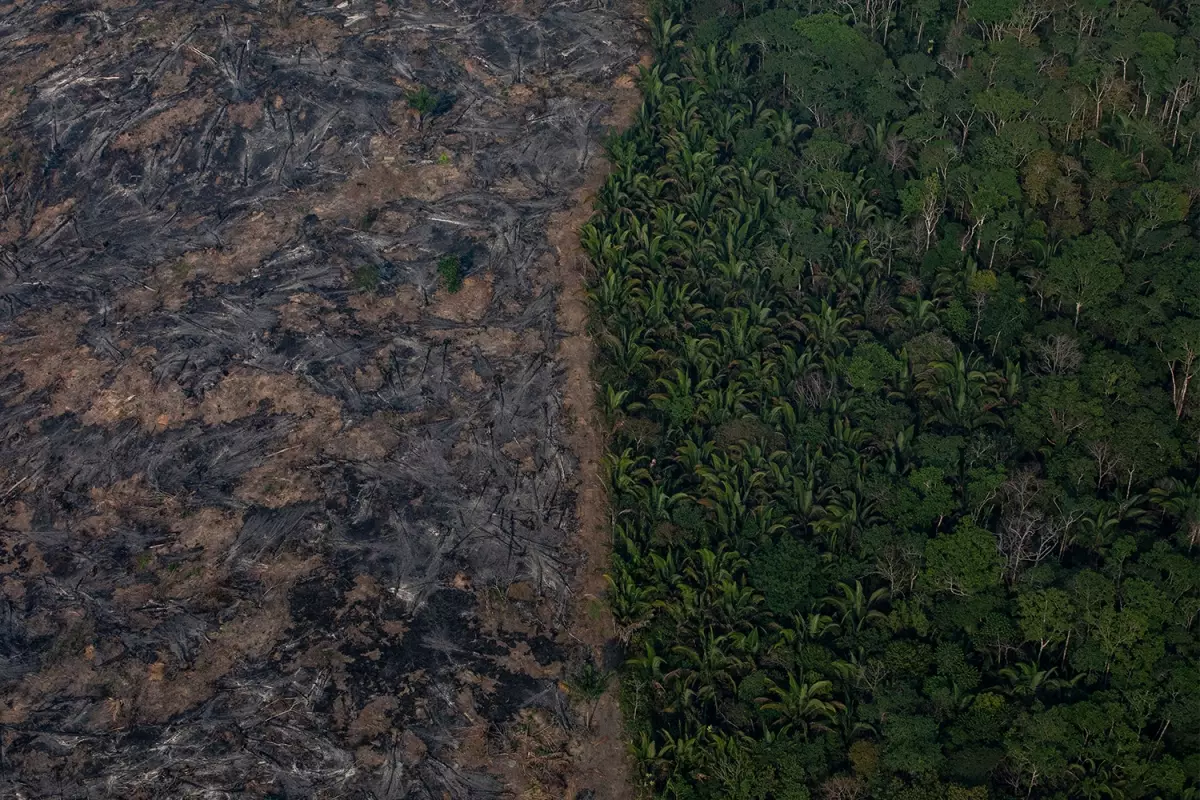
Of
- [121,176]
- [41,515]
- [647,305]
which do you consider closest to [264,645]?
[41,515]

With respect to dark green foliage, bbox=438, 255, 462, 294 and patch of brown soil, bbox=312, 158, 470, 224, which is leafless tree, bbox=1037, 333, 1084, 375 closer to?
dark green foliage, bbox=438, 255, 462, 294

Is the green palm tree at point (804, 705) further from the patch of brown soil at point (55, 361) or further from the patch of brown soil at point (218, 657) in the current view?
the patch of brown soil at point (55, 361)

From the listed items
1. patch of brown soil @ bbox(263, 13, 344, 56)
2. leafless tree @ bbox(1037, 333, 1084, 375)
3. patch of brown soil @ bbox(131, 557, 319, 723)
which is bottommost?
patch of brown soil @ bbox(131, 557, 319, 723)

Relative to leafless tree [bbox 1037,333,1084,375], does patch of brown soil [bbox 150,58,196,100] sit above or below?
below

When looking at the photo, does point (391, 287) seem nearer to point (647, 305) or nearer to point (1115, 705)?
point (647, 305)

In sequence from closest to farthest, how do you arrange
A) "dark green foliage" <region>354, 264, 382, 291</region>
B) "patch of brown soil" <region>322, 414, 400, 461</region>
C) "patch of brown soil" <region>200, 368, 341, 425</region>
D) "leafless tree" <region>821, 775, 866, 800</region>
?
"leafless tree" <region>821, 775, 866, 800</region> → "patch of brown soil" <region>322, 414, 400, 461</region> → "patch of brown soil" <region>200, 368, 341, 425</region> → "dark green foliage" <region>354, 264, 382, 291</region>

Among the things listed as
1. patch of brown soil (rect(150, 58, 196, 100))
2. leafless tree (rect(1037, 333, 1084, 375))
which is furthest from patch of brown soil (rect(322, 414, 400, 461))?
leafless tree (rect(1037, 333, 1084, 375))
